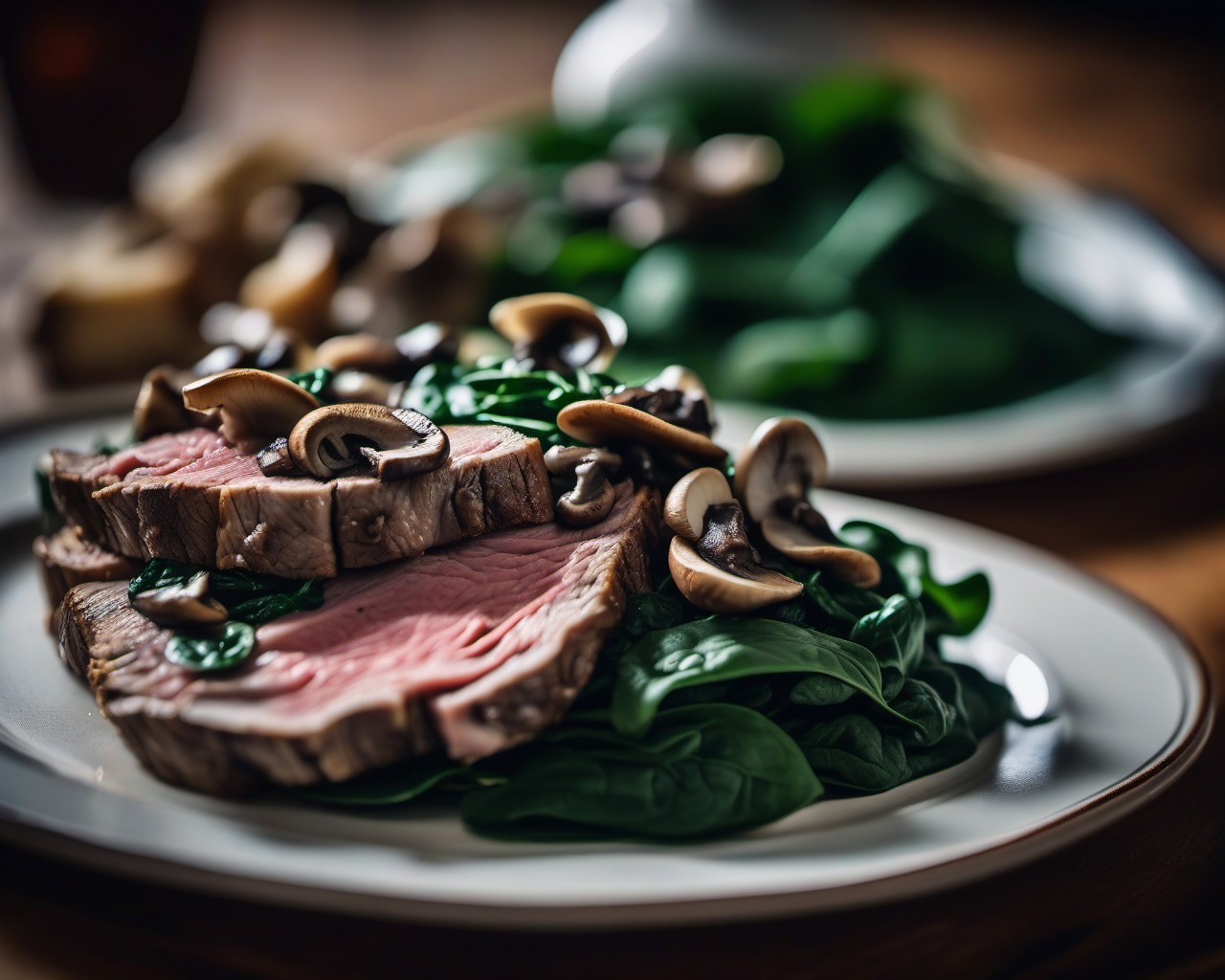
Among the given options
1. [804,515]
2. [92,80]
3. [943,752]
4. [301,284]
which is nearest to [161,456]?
[804,515]

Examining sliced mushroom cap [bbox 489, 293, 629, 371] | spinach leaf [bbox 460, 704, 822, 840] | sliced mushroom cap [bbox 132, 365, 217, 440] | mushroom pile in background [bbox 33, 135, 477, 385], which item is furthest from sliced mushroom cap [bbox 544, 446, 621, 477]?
mushroom pile in background [bbox 33, 135, 477, 385]

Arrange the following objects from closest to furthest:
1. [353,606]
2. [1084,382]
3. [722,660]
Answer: [722,660] < [353,606] < [1084,382]

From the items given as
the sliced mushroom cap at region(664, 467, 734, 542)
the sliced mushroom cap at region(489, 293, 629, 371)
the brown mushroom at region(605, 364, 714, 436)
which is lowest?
the sliced mushroom cap at region(664, 467, 734, 542)

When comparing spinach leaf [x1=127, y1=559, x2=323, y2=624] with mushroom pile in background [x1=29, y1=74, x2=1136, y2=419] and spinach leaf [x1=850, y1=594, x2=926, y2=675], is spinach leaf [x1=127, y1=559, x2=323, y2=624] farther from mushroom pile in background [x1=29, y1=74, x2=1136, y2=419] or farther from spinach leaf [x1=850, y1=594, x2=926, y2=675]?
mushroom pile in background [x1=29, y1=74, x2=1136, y2=419]

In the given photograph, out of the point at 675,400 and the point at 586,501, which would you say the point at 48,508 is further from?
the point at 675,400

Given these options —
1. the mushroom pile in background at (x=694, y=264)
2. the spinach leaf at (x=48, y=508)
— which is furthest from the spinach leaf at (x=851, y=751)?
the mushroom pile in background at (x=694, y=264)

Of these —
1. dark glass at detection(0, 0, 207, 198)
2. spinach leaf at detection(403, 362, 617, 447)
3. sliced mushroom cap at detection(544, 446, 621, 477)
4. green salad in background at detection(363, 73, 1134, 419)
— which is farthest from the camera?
dark glass at detection(0, 0, 207, 198)
